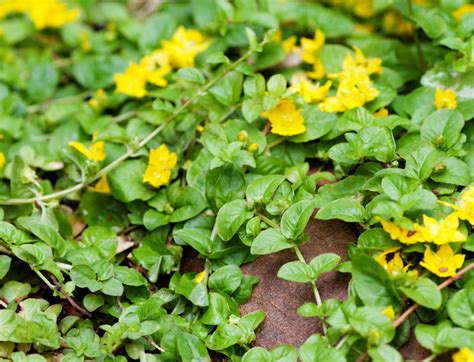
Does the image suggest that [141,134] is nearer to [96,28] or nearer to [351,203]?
[351,203]

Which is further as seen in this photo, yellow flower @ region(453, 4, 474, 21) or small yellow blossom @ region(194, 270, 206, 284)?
yellow flower @ region(453, 4, 474, 21)

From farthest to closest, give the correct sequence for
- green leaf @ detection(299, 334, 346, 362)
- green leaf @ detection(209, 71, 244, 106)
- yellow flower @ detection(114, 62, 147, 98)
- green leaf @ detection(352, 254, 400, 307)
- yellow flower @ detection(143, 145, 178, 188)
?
1. yellow flower @ detection(114, 62, 147, 98)
2. green leaf @ detection(209, 71, 244, 106)
3. yellow flower @ detection(143, 145, 178, 188)
4. green leaf @ detection(352, 254, 400, 307)
5. green leaf @ detection(299, 334, 346, 362)

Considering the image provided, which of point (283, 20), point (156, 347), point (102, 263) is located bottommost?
point (156, 347)

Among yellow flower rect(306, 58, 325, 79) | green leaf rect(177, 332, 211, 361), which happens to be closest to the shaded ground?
green leaf rect(177, 332, 211, 361)

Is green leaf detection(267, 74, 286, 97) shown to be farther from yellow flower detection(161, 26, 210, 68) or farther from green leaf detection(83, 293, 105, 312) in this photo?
green leaf detection(83, 293, 105, 312)

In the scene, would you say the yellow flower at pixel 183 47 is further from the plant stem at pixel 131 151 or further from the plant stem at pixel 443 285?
the plant stem at pixel 443 285

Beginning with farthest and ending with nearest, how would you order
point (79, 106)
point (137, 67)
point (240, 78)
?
point (79, 106), point (137, 67), point (240, 78)

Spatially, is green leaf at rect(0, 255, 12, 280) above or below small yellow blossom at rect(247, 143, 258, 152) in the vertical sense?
below

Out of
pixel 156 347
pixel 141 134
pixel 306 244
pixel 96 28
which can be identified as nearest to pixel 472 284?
pixel 306 244
